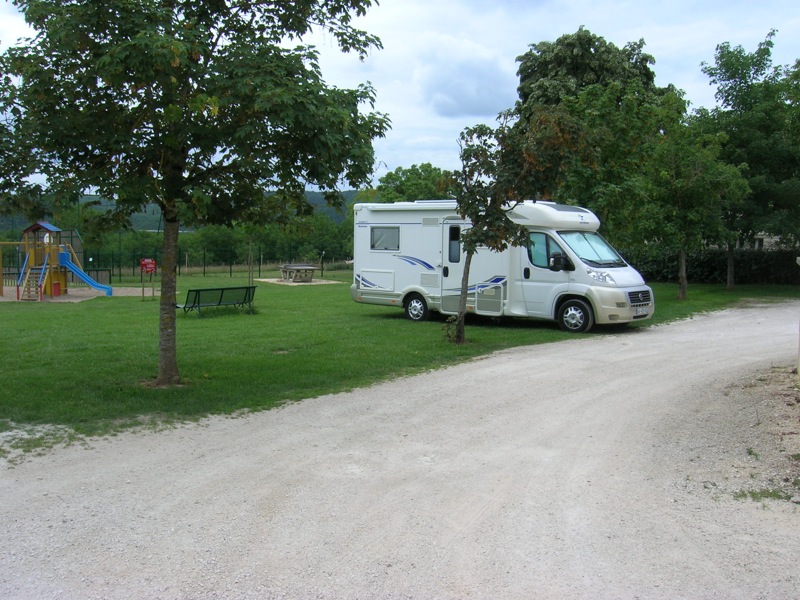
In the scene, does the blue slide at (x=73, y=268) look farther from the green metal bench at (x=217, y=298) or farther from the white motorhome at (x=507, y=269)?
the white motorhome at (x=507, y=269)

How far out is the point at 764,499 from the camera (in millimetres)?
5230

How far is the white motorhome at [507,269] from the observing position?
14.9 m

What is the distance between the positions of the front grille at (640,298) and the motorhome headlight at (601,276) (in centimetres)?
48

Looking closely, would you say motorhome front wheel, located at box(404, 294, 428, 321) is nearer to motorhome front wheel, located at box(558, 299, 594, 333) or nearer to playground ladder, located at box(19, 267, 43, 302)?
motorhome front wheel, located at box(558, 299, 594, 333)

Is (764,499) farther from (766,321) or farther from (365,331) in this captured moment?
(766,321)

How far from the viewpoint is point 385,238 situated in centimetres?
1762

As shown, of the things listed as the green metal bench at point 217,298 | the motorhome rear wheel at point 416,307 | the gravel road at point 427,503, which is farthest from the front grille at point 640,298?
the green metal bench at point 217,298

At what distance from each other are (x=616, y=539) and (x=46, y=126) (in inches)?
275

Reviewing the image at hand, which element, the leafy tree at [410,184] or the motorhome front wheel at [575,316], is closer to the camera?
Answer: the motorhome front wheel at [575,316]

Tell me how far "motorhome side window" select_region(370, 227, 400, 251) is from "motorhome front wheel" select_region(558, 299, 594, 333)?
171 inches

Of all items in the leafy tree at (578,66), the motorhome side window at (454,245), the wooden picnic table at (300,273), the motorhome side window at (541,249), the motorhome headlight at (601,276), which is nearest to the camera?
the motorhome headlight at (601,276)

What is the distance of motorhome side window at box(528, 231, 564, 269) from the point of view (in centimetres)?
1528

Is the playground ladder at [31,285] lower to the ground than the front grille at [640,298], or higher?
lower

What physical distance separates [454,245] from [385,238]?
1986 mm
